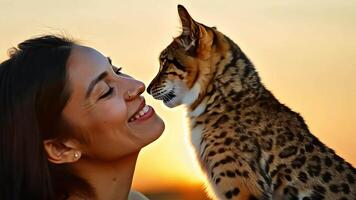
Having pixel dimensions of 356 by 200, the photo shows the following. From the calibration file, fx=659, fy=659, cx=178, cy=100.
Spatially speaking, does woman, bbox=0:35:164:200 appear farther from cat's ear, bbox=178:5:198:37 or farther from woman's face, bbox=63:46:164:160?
cat's ear, bbox=178:5:198:37

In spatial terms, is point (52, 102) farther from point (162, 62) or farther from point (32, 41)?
point (162, 62)

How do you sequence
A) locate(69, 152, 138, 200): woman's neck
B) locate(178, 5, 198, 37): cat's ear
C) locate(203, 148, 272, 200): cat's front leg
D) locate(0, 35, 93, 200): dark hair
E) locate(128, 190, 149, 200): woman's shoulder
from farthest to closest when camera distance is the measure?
locate(178, 5, 198, 37): cat's ear → locate(203, 148, 272, 200): cat's front leg → locate(128, 190, 149, 200): woman's shoulder → locate(69, 152, 138, 200): woman's neck → locate(0, 35, 93, 200): dark hair

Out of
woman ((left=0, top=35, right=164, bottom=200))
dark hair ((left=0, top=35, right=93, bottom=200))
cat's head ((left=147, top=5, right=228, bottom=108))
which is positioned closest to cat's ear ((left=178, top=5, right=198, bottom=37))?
cat's head ((left=147, top=5, right=228, bottom=108))

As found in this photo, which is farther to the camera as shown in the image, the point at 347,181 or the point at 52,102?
the point at 347,181

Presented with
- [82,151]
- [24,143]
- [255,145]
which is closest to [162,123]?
[82,151]

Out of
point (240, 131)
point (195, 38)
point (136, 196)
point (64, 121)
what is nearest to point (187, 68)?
point (195, 38)

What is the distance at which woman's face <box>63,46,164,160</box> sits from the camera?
78.0 inches

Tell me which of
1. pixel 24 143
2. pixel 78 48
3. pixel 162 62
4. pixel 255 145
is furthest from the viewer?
pixel 162 62

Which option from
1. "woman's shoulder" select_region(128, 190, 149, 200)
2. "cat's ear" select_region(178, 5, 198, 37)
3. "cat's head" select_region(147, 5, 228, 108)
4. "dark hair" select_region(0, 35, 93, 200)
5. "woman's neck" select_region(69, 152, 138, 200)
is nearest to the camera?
"dark hair" select_region(0, 35, 93, 200)

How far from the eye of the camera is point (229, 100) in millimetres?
3836

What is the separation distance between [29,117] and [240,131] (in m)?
1.89

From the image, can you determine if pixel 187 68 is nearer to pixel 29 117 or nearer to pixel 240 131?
pixel 240 131

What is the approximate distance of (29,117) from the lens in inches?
75.4

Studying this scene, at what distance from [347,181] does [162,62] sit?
51.7 inches
